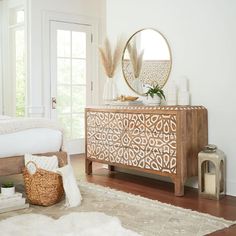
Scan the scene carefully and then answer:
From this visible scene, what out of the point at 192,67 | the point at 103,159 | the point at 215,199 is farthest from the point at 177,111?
the point at 103,159

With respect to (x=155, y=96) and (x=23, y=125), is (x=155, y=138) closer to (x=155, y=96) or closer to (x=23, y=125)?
(x=155, y=96)

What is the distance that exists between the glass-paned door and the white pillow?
2424 millimetres

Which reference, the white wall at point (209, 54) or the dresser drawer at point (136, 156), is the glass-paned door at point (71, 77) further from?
the white wall at point (209, 54)

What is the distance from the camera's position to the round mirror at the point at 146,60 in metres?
4.14

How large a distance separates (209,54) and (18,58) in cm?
321

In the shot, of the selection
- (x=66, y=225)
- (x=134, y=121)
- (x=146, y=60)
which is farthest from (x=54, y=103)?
(x=66, y=225)

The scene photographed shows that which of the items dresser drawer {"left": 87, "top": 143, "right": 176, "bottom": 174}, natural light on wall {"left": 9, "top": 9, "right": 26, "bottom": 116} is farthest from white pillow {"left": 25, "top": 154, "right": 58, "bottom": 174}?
natural light on wall {"left": 9, "top": 9, "right": 26, "bottom": 116}

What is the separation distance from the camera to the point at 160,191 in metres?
3.70

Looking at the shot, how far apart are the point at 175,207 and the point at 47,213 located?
1.03 meters

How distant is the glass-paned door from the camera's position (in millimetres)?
5625

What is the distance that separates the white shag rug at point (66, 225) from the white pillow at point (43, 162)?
0.47 meters

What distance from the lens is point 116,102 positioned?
4281 millimetres

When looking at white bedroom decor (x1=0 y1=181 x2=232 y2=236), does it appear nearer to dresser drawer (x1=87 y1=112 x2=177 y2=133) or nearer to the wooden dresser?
the wooden dresser

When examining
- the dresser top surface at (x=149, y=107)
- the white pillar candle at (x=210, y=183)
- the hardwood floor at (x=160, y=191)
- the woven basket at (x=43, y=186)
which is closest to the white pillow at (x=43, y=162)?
the woven basket at (x=43, y=186)
